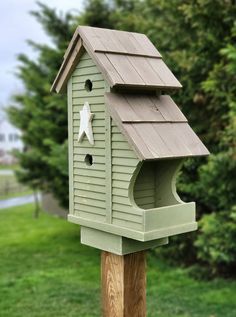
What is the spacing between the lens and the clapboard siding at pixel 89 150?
2.13 meters

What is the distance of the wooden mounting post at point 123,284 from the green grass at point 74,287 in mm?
2497

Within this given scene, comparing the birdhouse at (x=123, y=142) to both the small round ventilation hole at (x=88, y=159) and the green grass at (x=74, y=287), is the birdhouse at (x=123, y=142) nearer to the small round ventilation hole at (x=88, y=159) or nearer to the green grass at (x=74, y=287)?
the small round ventilation hole at (x=88, y=159)

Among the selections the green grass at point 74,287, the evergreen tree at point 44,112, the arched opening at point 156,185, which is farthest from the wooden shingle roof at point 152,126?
the evergreen tree at point 44,112

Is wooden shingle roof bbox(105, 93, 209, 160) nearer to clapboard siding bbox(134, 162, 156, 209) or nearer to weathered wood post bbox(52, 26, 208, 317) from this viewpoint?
weathered wood post bbox(52, 26, 208, 317)

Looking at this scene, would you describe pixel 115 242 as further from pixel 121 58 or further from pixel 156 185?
pixel 121 58

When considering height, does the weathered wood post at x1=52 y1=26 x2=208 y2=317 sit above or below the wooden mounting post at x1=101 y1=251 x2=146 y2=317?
above

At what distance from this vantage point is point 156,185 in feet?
7.43

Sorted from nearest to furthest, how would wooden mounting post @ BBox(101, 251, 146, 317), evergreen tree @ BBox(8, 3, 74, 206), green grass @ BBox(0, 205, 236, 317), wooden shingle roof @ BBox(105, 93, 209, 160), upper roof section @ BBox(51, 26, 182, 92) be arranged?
wooden shingle roof @ BBox(105, 93, 209, 160), upper roof section @ BBox(51, 26, 182, 92), wooden mounting post @ BBox(101, 251, 146, 317), green grass @ BBox(0, 205, 236, 317), evergreen tree @ BBox(8, 3, 74, 206)

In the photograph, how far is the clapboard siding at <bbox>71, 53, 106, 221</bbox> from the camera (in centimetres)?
213

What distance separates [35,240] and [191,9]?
18.8 ft

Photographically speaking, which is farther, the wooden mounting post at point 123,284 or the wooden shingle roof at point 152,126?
the wooden mounting post at point 123,284

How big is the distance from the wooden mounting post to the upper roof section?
854 mm

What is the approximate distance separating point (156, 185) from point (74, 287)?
3676 mm

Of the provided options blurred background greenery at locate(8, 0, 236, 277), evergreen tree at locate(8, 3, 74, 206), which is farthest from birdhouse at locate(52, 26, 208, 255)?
evergreen tree at locate(8, 3, 74, 206)
